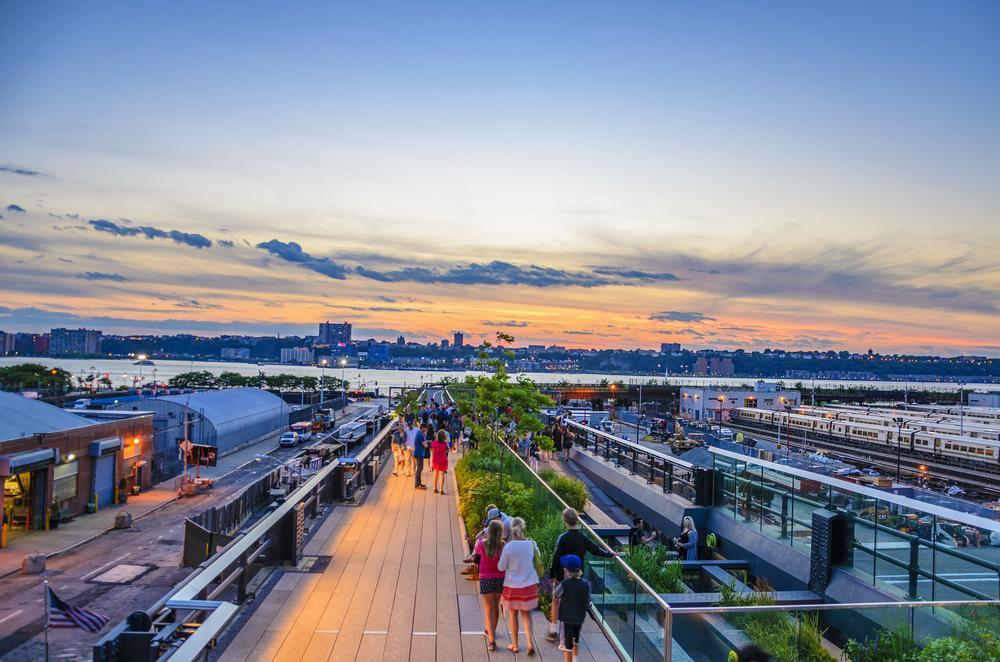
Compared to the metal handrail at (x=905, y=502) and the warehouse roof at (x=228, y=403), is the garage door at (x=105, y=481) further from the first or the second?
the metal handrail at (x=905, y=502)

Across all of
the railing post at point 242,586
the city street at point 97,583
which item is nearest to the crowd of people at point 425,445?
the city street at point 97,583

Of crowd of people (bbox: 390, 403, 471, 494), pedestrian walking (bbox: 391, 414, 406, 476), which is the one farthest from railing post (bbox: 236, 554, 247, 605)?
pedestrian walking (bbox: 391, 414, 406, 476)

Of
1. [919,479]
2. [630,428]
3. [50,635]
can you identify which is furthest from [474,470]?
[630,428]

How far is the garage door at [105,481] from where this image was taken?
30.0 meters

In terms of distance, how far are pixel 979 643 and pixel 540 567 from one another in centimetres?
395

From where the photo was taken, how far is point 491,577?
7.05 m

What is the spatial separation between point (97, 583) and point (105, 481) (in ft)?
42.9

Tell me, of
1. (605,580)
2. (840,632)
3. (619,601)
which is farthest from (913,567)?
(619,601)

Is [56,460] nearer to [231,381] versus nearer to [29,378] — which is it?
[29,378]

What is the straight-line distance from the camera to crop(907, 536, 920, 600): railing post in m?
9.55

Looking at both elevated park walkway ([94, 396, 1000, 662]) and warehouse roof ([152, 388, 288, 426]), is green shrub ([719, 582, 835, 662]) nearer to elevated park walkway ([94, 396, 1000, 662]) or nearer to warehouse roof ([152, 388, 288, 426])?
elevated park walkway ([94, 396, 1000, 662])

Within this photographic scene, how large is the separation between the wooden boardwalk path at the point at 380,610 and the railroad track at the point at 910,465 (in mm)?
35502

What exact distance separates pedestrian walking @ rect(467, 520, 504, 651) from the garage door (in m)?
28.6

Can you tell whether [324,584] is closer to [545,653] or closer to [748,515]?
[545,653]
